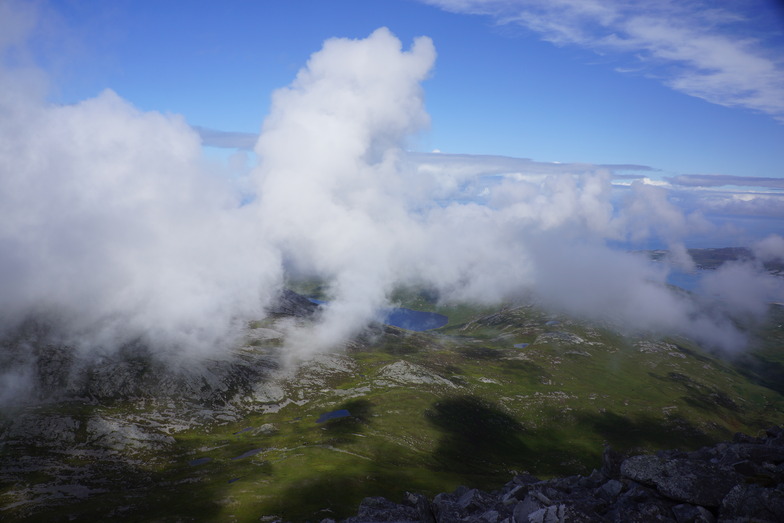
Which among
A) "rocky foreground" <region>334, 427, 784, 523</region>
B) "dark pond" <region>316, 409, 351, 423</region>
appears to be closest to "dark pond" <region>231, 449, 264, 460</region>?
"dark pond" <region>316, 409, 351, 423</region>

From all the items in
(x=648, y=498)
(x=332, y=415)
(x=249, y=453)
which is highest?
(x=648, y=498)

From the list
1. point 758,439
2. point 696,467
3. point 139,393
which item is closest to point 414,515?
point 696,467

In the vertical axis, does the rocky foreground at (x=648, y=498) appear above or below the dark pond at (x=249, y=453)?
above

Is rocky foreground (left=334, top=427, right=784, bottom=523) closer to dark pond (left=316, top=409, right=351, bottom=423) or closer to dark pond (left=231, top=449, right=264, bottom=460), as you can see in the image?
dark pond (left=231, top=449, right=264, bottom=460)

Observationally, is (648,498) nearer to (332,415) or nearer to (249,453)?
(249,453)

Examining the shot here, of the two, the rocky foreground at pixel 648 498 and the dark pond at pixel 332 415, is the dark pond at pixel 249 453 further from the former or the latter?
the rocky foreground at pixel 648 498

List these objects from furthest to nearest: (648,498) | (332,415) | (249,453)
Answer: (332,415) → (249,453) → (648,498)

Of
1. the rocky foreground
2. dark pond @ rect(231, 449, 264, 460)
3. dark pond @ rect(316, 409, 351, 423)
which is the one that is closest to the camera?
the rocky foreground

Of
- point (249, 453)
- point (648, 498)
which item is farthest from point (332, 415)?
point (648, 498)

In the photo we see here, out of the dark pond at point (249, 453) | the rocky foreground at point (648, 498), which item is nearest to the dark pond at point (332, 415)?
the dark pond at point (249, 453)
